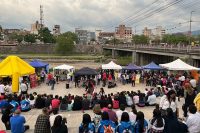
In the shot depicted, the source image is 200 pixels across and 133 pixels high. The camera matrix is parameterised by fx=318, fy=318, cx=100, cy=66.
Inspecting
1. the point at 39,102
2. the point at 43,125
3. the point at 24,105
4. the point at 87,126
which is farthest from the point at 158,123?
the point at 39,102

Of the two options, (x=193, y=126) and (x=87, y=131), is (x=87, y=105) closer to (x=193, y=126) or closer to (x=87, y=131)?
(x=87, y=131)

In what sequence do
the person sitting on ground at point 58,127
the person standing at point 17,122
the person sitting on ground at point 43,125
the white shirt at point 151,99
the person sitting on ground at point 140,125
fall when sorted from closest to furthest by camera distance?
the person sitting on ground at point 58,127 < the person sitting on ground at point 140,125 < the person sitting on ground at point 43,125 < the person standing at point 17,122 < the white shirt at point 151,99

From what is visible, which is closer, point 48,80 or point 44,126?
point 44,126

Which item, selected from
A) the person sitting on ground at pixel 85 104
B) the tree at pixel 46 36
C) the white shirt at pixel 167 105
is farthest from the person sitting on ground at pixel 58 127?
the tree at pixel 46 36

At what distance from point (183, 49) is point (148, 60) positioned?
35.9 m

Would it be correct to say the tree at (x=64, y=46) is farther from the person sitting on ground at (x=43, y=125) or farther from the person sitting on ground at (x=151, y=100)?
the person sitting on ground at (x=43, y=125)

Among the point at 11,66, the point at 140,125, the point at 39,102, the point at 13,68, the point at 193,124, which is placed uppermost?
the point at 11,66

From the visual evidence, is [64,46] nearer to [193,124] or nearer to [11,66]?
[11,66]

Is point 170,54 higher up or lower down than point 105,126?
higher up

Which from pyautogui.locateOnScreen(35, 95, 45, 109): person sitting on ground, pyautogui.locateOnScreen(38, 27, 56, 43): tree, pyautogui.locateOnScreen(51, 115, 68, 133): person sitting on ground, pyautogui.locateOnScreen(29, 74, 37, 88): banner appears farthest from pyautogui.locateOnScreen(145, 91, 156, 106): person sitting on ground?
pyautogui.locateOnScreen(38, 27, 56, 43): tree

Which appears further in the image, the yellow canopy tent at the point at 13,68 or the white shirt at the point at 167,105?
the yellow canopy tent at the point at 13,68

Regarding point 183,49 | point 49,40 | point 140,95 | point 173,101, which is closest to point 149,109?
point 140,95

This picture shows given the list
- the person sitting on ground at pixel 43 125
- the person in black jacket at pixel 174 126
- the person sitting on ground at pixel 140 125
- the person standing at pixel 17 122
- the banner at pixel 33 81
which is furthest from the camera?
the banner at pixel 33 81

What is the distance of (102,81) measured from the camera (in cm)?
3347
